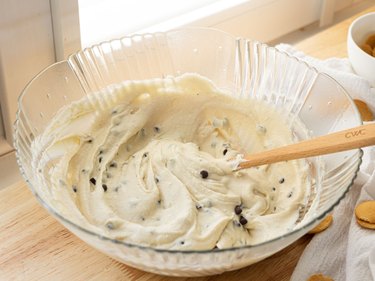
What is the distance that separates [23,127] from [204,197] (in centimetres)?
25

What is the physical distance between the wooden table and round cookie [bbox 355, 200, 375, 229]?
70 millimetres

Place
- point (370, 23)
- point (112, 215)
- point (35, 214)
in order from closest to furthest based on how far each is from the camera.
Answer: point (112, 215) → point (35, 214) → point (370, 23)

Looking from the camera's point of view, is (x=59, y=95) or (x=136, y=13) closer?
(x=59, y=95)

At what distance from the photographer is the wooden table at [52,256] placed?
0.80 m

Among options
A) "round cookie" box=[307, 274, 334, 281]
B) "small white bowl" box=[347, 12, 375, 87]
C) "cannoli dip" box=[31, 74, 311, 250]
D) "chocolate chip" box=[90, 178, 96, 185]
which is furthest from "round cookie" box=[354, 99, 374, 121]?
"chocolate chip" box=[90, 178, 96, 185]

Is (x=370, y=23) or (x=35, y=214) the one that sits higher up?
(x=370, y=23)

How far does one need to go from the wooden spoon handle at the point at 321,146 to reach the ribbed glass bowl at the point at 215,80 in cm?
3

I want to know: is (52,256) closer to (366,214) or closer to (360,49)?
(366,214)

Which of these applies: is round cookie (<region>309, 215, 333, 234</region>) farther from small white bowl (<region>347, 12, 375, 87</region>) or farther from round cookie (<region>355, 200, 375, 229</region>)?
small white bowl (<region>347, 12, 375, 87</region>)

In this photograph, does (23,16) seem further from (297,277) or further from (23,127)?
(297,277)

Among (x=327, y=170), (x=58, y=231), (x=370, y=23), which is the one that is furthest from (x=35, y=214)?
(x=370, y=23)

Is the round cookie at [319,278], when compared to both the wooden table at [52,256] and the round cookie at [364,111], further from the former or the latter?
the round cookie at [364,111]

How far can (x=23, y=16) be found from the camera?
92cm

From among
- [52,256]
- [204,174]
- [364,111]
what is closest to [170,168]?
[204,174]
